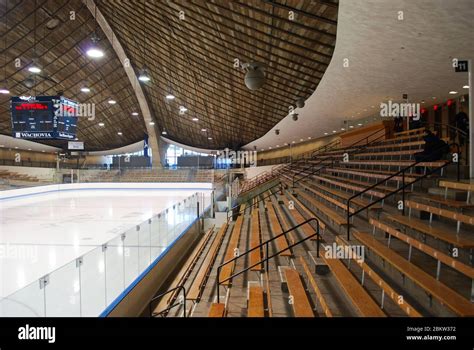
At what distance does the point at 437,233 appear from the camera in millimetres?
3484

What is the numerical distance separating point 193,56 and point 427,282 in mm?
13097

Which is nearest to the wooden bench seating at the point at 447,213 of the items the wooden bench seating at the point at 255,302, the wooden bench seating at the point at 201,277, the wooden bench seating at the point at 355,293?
the wooden bench seating at the point at 355,293

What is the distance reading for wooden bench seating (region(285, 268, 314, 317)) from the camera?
327 centimetres

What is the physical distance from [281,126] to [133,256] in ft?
50.6

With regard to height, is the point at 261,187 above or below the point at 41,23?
below

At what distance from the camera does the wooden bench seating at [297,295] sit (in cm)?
327

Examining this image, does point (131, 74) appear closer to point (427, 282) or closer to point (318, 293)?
point (318, 293)

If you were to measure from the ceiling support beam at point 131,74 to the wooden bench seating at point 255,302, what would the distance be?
15.6 meters

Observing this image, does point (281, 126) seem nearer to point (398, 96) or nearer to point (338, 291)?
point (398, 96)

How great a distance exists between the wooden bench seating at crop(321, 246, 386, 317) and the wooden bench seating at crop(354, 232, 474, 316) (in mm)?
427

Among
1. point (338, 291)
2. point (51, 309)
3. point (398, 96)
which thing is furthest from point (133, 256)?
point (398, 96)

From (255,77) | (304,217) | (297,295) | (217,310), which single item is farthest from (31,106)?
(297,295)

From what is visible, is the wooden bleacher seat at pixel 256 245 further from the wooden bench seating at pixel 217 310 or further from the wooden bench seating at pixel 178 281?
the wooden bench seating at pixel 178 281
